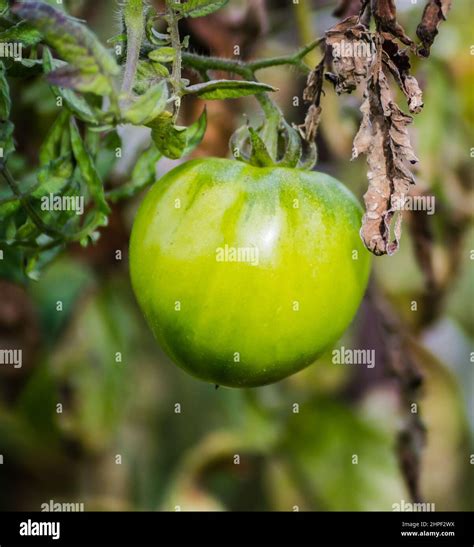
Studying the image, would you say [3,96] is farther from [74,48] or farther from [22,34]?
[74,48]

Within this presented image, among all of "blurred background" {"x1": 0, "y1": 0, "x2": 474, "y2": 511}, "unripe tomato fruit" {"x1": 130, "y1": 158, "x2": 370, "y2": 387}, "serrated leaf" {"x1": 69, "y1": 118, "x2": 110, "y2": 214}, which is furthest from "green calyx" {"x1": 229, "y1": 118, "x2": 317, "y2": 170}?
"blurred background" {"x1": 0, "y1": 0, "x2": 474, "y2": 511}

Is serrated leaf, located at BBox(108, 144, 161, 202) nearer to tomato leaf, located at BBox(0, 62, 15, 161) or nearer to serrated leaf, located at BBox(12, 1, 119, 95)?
tomato leaf, located at BBox(0, 62, 15, 161)

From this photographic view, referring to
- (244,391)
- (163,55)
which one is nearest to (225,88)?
(163,55)

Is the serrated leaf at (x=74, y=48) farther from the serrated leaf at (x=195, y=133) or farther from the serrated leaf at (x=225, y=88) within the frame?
the serrated leaf at (x=195, y=133)

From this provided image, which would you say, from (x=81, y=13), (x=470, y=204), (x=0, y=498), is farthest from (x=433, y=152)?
(x=0, y=498)
